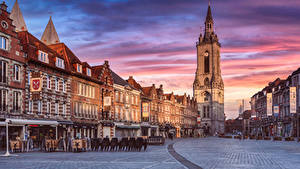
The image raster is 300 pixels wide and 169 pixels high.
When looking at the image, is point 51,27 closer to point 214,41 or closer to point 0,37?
point 0,37

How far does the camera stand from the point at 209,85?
144 meters

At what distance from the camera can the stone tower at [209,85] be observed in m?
142

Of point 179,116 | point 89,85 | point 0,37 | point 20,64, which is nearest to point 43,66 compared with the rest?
point 20,64

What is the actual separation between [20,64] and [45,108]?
20.0ft

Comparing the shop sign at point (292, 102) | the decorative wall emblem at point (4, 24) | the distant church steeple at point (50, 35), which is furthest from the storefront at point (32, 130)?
the shop sign at point (292, 102)

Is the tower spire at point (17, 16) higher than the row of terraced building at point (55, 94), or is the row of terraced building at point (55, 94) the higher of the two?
the tower spire at point (17, 16)

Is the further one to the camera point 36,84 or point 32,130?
point 32,130

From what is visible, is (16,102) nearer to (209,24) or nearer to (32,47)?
(32,47)

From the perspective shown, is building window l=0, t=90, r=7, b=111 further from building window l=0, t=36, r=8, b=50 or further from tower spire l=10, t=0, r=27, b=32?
tower spire l=10, t=0, r=27, b=32

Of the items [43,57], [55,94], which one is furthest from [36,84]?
[55,94]

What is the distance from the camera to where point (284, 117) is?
3049 inches

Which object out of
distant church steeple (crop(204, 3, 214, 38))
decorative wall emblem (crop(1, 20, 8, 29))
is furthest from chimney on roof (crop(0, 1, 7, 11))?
distant church steeple (crop(204, 3, 214, 38))

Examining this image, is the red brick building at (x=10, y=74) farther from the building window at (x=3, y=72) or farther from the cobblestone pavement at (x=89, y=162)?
the cobblestone pavement at (x=89, y=162)

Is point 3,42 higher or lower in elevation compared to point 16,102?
higher
